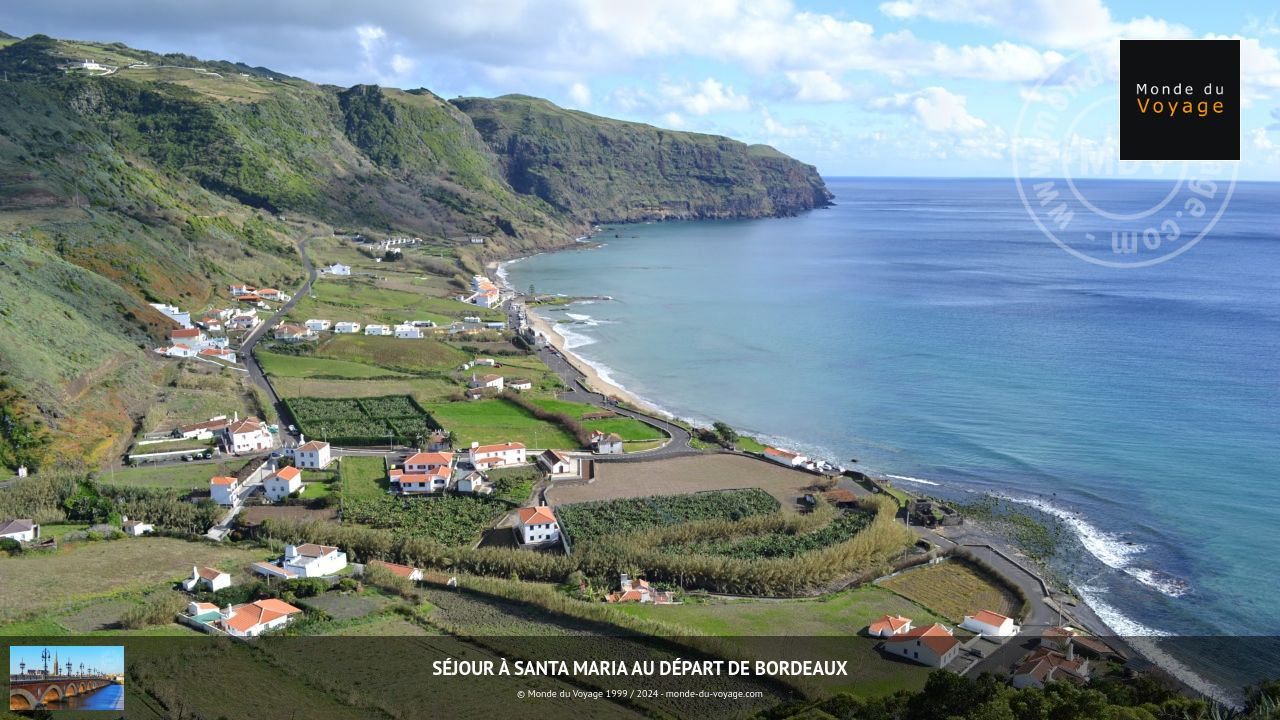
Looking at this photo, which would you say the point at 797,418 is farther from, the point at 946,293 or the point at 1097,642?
the point at 946,293

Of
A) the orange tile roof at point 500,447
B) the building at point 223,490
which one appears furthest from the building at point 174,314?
the orange tile roof at point 500,447

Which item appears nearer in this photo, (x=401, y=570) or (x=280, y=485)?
(x=401, y=570)

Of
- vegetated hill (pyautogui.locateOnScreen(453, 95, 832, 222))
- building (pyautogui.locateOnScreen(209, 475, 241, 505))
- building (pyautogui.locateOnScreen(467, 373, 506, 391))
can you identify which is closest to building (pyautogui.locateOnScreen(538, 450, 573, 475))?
building (pyautogui.locateOnScreen(209, 475, 241, 505))

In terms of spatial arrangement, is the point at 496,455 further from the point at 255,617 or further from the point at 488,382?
the point at 255,617

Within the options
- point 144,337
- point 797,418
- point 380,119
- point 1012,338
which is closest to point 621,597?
point 797,418

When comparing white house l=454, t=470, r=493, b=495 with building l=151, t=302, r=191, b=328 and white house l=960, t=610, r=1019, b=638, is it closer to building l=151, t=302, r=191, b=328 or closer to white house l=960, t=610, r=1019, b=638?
white house l=960, t=610, r=1019, b=638

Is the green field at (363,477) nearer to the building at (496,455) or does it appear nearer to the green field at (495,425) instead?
the building at (496,455)

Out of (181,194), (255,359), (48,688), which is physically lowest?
(48,688)

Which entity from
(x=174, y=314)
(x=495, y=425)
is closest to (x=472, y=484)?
(x=495, y=425)
